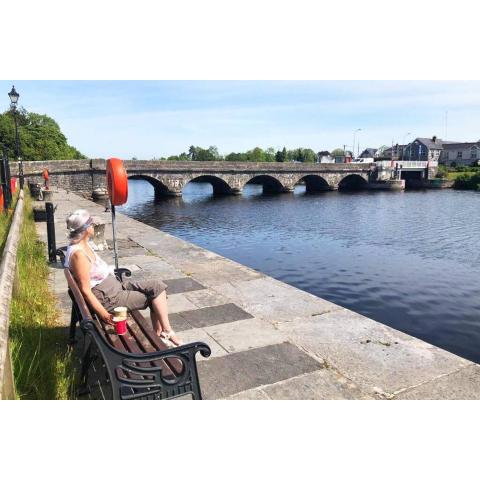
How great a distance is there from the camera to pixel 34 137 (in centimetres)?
6712

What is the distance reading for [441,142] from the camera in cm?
9550

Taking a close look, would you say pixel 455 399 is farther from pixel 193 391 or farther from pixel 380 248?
pixel 380 248

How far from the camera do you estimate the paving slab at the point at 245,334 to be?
4.21 metres

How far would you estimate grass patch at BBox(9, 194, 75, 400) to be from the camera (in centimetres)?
308

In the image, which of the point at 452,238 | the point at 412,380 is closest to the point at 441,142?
the point at 452,238

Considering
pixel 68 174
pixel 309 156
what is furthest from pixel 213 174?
pixel 309 156

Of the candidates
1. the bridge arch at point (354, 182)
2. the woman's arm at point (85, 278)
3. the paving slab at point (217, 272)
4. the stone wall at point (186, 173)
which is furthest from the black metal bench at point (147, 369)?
the bridge arch at point (354, 182)

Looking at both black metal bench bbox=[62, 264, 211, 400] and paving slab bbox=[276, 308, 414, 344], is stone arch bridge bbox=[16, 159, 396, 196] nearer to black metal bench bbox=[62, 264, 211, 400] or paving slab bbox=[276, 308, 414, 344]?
paving slab bbox=[276, 308, 414, 344]

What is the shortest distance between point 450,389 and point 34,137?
75344mm

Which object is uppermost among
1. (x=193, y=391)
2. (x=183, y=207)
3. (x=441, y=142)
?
(x=441, y=142)

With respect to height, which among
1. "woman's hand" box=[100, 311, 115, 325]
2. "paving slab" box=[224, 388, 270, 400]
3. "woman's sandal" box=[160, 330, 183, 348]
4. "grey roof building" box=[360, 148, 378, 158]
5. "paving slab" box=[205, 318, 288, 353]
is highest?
"grey roof building" box=[360, 148, 378, 158]

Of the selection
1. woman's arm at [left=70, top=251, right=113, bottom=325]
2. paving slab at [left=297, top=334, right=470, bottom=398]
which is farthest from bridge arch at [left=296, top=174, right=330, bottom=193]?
woman's arm at [left=70, top=251, right=113, bottom=325]

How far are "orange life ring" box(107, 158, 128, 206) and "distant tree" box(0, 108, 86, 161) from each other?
58983mm

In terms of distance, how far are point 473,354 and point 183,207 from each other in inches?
1149
